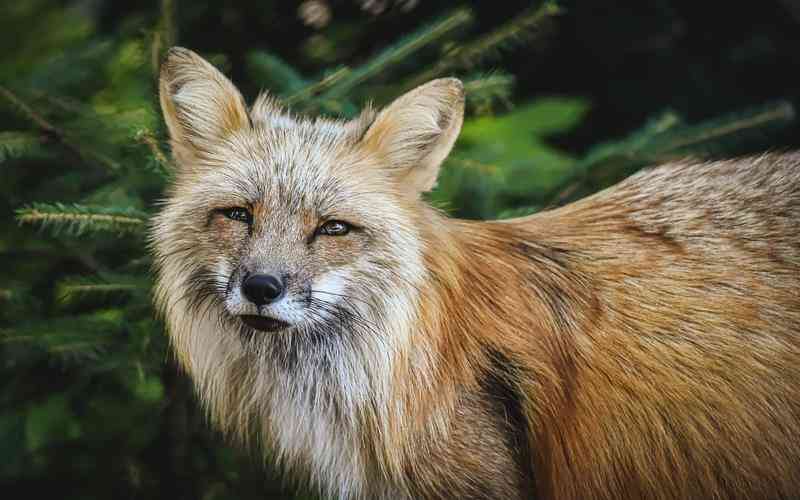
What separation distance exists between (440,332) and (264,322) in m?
0.69

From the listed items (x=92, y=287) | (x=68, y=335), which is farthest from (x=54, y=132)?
(x=68, y=335)

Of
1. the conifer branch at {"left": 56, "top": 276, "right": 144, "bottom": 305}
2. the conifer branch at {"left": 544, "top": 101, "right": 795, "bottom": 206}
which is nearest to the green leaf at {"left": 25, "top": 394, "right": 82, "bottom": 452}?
the conifer branch at {"left": 56, "top": 276, "right": 144, "bottom": 305}

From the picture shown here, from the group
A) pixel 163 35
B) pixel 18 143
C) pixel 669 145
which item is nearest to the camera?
pixel 18 143

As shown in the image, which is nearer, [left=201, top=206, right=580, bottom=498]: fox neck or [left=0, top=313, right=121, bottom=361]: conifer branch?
[left=201, top=206, right=580, bottom=498]: fox neck

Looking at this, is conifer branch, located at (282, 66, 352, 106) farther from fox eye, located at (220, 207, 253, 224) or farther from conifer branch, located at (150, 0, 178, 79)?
fox eye, located at (220, 207, 253, 224)

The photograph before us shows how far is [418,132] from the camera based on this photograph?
11.3 ft

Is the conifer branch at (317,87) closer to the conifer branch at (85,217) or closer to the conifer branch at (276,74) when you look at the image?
the conifer branch at (276,74)

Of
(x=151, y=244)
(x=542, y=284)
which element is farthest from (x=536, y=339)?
(x=151, y=244)

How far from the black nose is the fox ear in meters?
0.81

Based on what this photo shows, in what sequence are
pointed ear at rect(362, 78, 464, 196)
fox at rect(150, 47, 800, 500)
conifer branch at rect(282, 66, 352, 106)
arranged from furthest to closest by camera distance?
1. conifer branch at rect(282, 66, 352, 106)
2. pointed ear at rect(362, 78, 464, 196)
3. fox at rect(150, 47, 800, 500)

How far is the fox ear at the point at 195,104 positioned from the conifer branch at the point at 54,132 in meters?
0.73

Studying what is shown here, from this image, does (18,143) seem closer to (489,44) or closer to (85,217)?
(85,217)

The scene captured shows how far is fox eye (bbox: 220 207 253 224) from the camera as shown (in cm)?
326

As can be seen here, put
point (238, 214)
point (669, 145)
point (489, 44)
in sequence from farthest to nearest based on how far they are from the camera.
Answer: point (669, 145), point (489, 44), point (238, 214)
